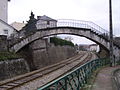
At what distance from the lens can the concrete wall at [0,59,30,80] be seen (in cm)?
1978

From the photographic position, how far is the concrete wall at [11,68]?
64.9 ft

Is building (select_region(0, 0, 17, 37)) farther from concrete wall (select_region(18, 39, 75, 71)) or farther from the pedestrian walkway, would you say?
the pedestrian walkway

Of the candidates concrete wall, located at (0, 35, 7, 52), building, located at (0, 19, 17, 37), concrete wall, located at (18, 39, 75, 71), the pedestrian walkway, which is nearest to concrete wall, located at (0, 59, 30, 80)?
concrete wall, located at (0, 35, 7, 52)

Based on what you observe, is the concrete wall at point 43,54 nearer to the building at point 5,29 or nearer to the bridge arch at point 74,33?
the bridge arch at point 74,33

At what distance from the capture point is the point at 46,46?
125 feet

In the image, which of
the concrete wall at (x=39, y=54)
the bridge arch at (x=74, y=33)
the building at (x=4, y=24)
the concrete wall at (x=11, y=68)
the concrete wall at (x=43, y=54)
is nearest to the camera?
the concrete wall at (x=11, y=68)

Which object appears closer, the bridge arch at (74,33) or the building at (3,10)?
the bridge arch at (74,33)

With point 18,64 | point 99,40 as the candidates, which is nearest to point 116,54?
point 99,40

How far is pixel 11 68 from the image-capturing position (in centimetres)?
2155

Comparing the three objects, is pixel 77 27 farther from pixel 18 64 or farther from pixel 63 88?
pixel 63 88

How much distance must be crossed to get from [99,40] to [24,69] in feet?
36.7

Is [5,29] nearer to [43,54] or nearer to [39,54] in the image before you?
[43,54]

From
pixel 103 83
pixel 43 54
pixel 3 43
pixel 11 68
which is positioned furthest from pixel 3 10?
pixel 103 83

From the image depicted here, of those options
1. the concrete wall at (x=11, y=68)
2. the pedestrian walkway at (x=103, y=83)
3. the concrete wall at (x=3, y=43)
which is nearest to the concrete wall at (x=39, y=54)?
the concrete wall at (x=3, y=43)
